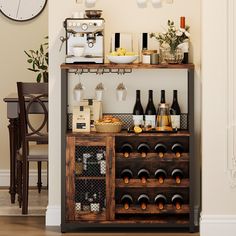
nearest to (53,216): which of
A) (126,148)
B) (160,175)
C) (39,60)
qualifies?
(126,148)

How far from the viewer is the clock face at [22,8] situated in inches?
317

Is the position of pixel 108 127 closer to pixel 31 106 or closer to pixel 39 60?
pixel 31 106

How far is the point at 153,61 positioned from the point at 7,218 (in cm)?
169

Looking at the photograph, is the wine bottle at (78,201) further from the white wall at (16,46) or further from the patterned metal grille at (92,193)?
the white wall at (16,46)

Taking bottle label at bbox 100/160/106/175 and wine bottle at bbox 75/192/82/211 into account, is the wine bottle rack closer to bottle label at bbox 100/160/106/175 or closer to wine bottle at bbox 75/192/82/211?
bottle label at bbox 100/160/106/175

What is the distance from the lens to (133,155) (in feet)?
20.6

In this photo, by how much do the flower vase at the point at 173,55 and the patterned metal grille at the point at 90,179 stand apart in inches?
30.0

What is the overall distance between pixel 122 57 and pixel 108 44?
280mm

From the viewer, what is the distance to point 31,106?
6.99 m

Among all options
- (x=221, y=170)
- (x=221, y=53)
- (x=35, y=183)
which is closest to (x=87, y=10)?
(x=221, y=53)

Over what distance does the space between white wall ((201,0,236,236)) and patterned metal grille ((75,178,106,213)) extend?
27.7 inches

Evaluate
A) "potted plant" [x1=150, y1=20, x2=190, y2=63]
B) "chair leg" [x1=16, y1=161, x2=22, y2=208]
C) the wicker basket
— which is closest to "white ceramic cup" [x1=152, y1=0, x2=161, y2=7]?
"potted plant" [x1=150, y1=20, x2=190, y2=63]

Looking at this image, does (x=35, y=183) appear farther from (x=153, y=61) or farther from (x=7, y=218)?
(x=153, y=61)

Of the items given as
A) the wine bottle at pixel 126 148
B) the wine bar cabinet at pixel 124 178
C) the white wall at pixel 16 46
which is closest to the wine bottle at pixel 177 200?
the wine bar cabinet at pixel 124 178
